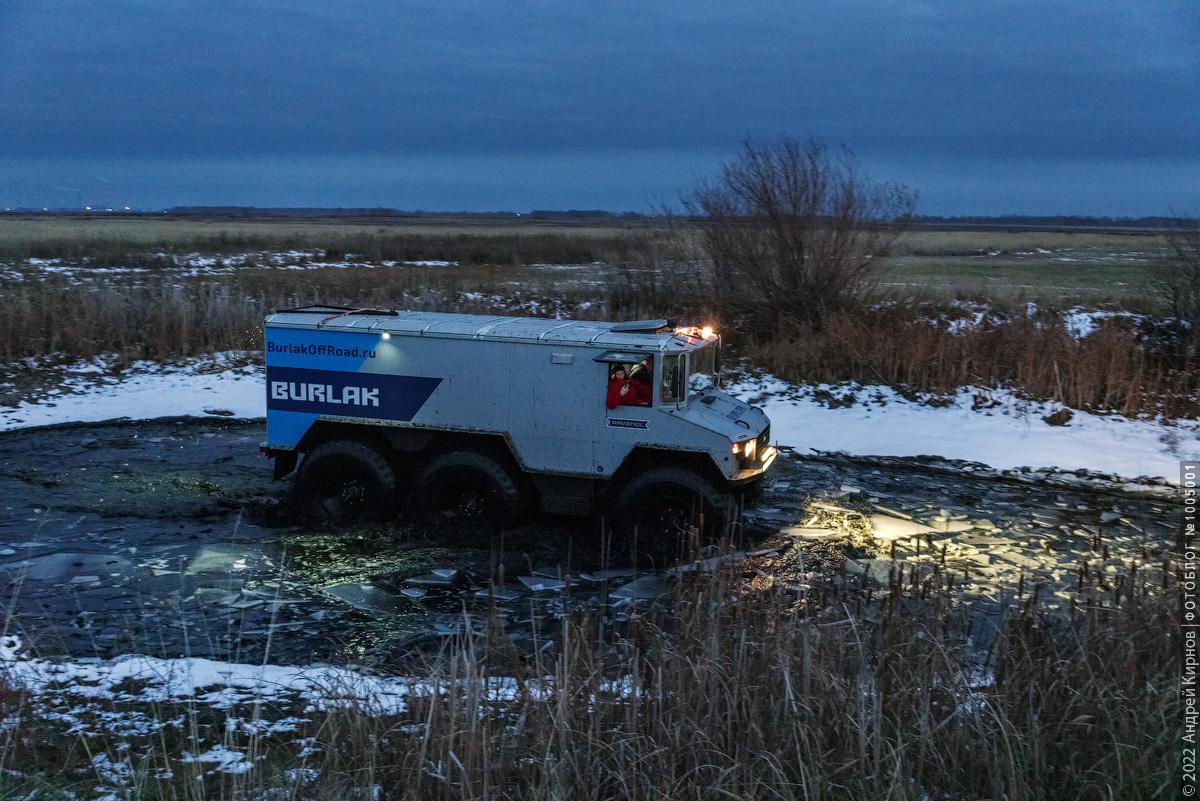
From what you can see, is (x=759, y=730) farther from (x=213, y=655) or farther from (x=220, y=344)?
(x=220, y=344)

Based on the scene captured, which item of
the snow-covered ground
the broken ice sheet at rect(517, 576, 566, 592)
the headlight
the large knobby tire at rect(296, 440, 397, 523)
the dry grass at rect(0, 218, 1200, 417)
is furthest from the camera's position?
the dry grass at rect(0, 218, 1200, 417)

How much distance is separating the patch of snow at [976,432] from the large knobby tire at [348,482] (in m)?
6.25

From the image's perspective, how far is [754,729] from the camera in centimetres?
465

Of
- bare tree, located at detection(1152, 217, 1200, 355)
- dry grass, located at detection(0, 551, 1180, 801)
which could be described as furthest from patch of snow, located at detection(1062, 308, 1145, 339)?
dry grass, located at detection(0, 551, 1180, 801)

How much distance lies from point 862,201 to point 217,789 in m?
17.4

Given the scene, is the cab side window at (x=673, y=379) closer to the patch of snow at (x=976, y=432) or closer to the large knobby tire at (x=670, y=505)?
the large knobby tire at (x=670, y=505)

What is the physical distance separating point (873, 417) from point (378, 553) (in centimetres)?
892

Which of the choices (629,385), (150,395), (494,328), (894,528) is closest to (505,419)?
(494,328)

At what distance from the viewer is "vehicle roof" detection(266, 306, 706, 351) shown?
9.60 metres

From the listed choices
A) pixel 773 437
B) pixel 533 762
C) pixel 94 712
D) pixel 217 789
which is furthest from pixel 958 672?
pixel 773 437

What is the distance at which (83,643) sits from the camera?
24.0 ft

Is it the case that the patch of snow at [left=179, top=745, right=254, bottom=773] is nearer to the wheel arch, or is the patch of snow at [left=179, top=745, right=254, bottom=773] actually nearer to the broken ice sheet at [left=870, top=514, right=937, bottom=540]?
the wheel arch

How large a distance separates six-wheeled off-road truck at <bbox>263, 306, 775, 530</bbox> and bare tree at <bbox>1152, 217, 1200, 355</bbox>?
12.2 m

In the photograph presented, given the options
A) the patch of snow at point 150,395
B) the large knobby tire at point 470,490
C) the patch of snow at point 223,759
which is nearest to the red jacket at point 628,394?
the large knobby tire at point 470,490
